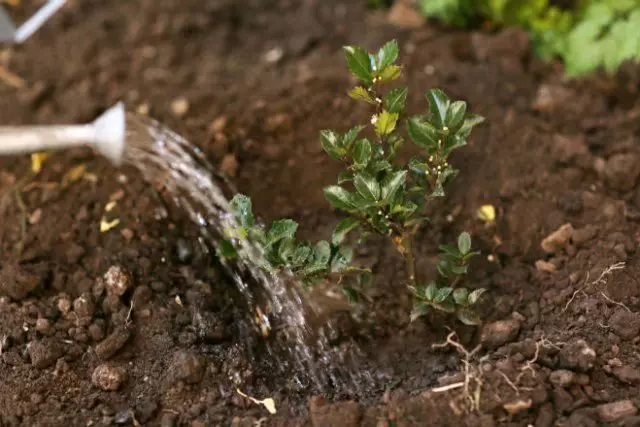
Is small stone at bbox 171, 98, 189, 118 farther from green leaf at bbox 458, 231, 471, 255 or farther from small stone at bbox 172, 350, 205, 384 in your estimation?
green leaf at bbox 458, 231, 471, 255

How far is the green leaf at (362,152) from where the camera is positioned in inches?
70.4

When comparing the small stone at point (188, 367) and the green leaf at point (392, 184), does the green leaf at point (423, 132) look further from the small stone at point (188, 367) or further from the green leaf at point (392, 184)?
the small stone at point (188, 367)

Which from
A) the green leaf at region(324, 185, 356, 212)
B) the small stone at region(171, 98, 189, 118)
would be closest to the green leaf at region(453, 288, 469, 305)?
the green leaf at region(324, 185, 356, 212)

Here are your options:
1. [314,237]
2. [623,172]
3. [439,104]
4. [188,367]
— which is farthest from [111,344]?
[623,172]

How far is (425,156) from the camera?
2.39m

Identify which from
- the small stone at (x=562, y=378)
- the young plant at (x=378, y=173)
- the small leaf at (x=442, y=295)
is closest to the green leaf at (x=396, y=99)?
the young plant at (x=378, y=173)

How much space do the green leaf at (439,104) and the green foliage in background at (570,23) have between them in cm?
98

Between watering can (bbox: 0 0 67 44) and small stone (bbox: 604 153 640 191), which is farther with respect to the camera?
watering can (bbox: 0 0 67 44)

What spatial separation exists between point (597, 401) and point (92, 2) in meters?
2.49

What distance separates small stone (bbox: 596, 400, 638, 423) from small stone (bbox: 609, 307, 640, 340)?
0.19 meters

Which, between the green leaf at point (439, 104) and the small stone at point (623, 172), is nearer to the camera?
the green leaf at point (439, 104)

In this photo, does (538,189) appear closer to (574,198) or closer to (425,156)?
(574,198)

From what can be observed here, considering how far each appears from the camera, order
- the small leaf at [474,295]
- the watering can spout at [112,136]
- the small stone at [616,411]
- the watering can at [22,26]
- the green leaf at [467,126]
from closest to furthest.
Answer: the small stone at [616,411] → the green leaf at [467,126] → the small leaf at [474,295] → the watering can spout at [112,136] → the watering can at [22,26]

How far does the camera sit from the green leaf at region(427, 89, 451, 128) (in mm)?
1802
